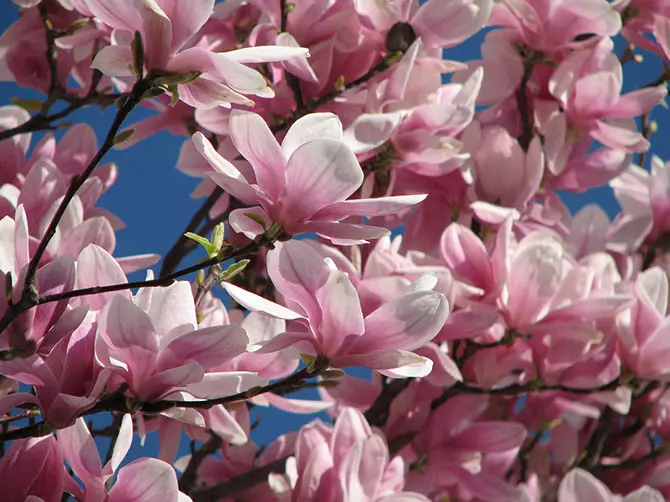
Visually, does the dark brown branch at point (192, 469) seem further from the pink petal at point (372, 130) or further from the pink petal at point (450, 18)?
the pink petal at point (450, 18)

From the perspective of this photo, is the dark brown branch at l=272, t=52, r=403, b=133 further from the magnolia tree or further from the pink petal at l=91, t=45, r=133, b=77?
the pink petal at l=91, t=45, r=133, b=77

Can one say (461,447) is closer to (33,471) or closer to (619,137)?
(619,137)

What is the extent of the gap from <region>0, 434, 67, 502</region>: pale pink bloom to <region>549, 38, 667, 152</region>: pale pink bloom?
23.4 inches

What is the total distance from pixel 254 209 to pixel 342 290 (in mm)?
76

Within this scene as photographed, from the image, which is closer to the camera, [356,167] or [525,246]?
[356,167]

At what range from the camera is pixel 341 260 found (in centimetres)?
62

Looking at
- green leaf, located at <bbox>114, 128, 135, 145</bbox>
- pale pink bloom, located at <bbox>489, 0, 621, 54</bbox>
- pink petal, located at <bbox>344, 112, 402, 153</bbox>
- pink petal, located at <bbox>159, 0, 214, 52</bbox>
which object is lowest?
A: pale pink bloom, located at <bbox>489, 0, 621, 54</bbox>

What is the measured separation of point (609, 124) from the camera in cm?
89

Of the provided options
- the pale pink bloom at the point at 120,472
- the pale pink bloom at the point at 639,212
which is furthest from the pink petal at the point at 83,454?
the pale pink bloom at the point at 639,212

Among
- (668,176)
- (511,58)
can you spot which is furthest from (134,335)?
(668,176)

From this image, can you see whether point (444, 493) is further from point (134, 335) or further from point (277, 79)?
point (134, 335)

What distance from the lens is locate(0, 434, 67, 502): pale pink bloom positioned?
44 cm

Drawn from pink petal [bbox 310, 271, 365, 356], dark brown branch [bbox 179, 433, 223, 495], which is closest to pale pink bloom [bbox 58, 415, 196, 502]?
pink petal [bbox 310, 271, 365, 356]

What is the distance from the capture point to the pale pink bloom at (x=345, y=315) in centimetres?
43
